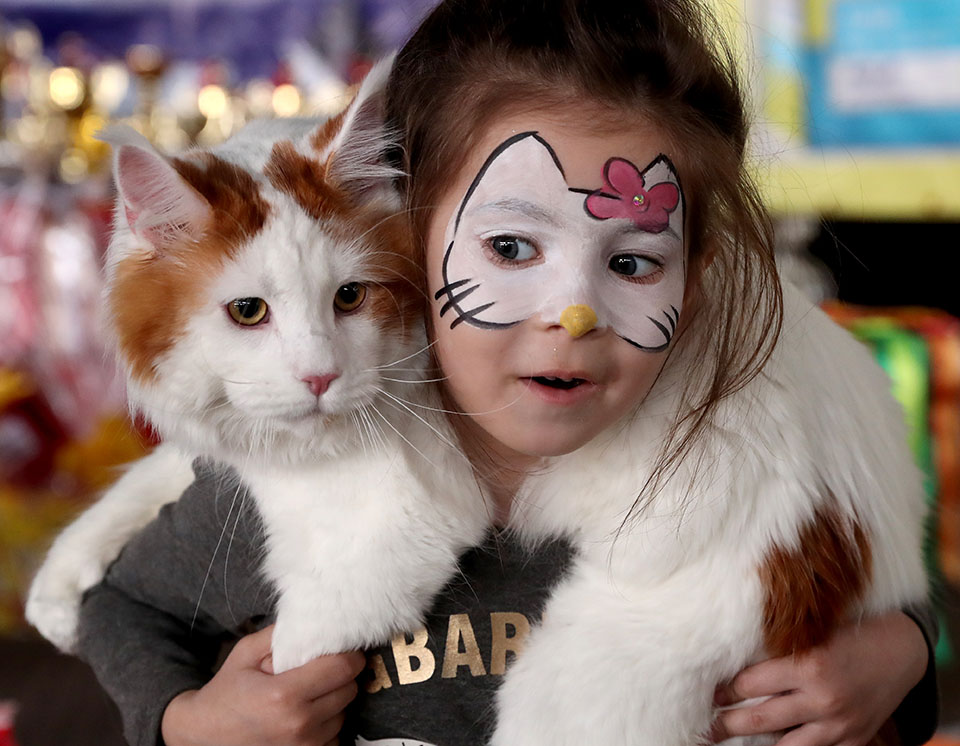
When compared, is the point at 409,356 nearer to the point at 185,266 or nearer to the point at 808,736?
the point at 185,266

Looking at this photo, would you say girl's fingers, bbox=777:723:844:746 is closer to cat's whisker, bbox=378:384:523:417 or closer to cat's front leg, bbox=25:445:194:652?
cat's whisker, bbox=378:384:523:417

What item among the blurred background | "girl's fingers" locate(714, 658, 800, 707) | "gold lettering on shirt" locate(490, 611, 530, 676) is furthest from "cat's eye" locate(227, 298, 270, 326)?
the blurred background

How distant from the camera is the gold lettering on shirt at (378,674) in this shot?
2.54ft

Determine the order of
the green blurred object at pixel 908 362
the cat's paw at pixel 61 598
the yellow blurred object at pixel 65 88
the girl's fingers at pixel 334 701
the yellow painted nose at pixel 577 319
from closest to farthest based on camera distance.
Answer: the yellow painted nose at pixel 577 319 → the girl's fingers at pixel 334 701 → the cat's paw at pixel 61 598 → the green blurred object at pixel 908 362 → the yellow blurred object at pixel 65 88

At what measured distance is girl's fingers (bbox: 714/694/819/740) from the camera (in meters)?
0.68

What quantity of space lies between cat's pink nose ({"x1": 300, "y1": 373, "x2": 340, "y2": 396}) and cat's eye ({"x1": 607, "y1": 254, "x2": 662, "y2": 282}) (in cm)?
21

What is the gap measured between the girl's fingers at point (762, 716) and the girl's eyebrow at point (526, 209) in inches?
15.1

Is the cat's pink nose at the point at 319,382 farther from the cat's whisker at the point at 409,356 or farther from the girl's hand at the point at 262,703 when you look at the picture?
the girl's hand at the point at 262,703

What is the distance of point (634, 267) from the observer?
0.67 m

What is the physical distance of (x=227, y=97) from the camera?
2.38m

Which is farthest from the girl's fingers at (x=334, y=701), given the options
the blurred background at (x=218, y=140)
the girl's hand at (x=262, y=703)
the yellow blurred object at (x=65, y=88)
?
the yellow blurred object at (x=65, y=88)

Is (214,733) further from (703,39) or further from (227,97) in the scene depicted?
(227,97)

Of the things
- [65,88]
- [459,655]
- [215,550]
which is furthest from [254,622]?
[65,88]

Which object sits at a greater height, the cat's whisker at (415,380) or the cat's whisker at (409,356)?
the cat's whisker at (409,356)
